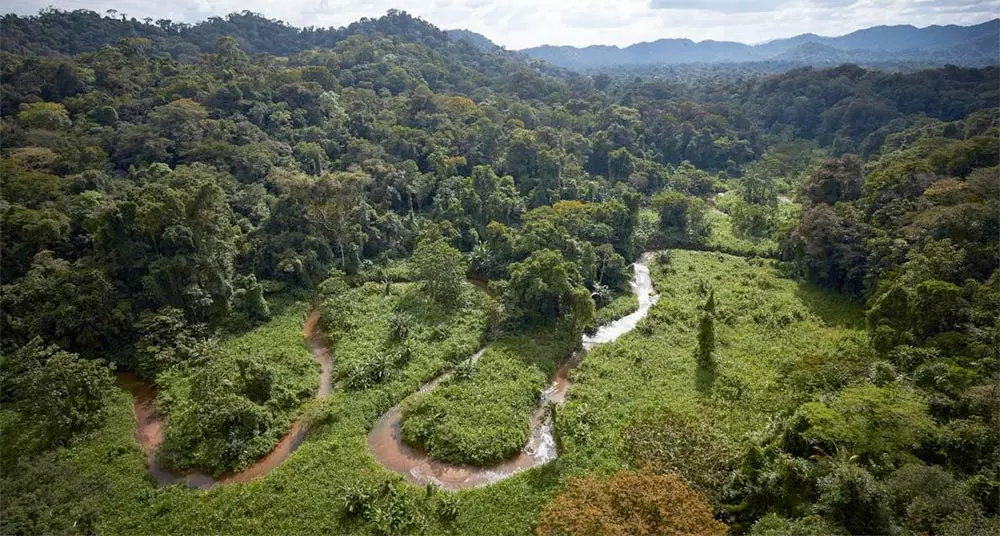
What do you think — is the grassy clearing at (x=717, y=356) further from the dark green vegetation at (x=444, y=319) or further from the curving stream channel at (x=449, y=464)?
the curving stream channel at (x=449, y=464)

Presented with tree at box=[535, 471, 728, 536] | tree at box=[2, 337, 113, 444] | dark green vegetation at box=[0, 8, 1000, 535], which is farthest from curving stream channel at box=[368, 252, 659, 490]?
tree at box=[2, 337, 113, 444]

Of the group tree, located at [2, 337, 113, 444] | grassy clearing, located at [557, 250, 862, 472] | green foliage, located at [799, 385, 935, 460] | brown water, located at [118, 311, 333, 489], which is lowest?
grassy clearing, located at [557, 250, 862, 472]

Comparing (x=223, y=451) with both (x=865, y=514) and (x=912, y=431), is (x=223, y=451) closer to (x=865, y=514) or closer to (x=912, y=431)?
(x=865, y=514)

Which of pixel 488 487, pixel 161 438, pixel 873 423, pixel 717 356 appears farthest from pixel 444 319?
pixel 873 423

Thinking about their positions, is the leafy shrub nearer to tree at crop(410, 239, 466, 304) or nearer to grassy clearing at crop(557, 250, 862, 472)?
grassy clearing at crop(557, 250, 862, 472)

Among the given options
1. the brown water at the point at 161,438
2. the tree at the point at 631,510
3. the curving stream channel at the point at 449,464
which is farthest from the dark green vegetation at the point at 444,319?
the tree at the point at 631,510

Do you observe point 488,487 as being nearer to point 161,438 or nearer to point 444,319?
point 444,319
